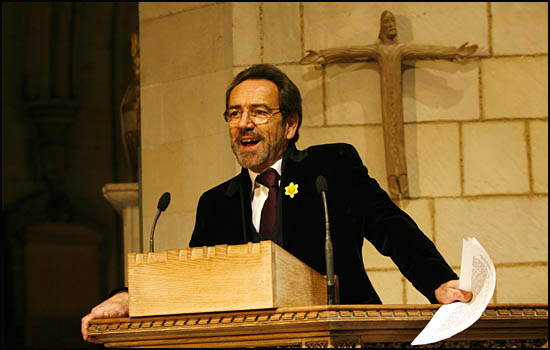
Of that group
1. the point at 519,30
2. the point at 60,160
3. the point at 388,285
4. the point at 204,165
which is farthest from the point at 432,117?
the point at 60,160

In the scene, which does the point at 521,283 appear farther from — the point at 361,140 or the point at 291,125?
the point at 291,125

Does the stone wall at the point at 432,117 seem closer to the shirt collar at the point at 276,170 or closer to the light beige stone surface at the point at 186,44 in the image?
the light beige stone surface at the point at 186,44

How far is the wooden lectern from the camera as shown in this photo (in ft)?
8.60

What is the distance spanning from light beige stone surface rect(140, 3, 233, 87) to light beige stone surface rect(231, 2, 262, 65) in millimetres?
42

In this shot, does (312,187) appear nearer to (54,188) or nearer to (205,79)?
(205,79)

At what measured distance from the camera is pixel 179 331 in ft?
9.07

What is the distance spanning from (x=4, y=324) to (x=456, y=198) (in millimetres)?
5376

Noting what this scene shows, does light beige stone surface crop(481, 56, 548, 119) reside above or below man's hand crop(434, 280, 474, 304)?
above

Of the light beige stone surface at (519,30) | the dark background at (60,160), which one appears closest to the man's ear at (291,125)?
the light beige stone surface at (519,30)

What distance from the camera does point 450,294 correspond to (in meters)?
2.75

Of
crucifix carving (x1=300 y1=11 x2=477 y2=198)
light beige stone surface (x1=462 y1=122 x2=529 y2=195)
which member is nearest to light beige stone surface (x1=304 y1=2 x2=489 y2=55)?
crucifix carving (x1=300 y1=11 x2=477 y2=198)

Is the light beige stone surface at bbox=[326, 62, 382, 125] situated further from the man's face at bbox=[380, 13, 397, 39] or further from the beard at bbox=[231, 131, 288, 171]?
the beard at bbox=[231, 131, 288, 171]

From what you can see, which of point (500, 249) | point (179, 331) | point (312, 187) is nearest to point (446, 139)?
point (500, 249)

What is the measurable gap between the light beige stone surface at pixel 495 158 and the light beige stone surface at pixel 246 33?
1.22 m
